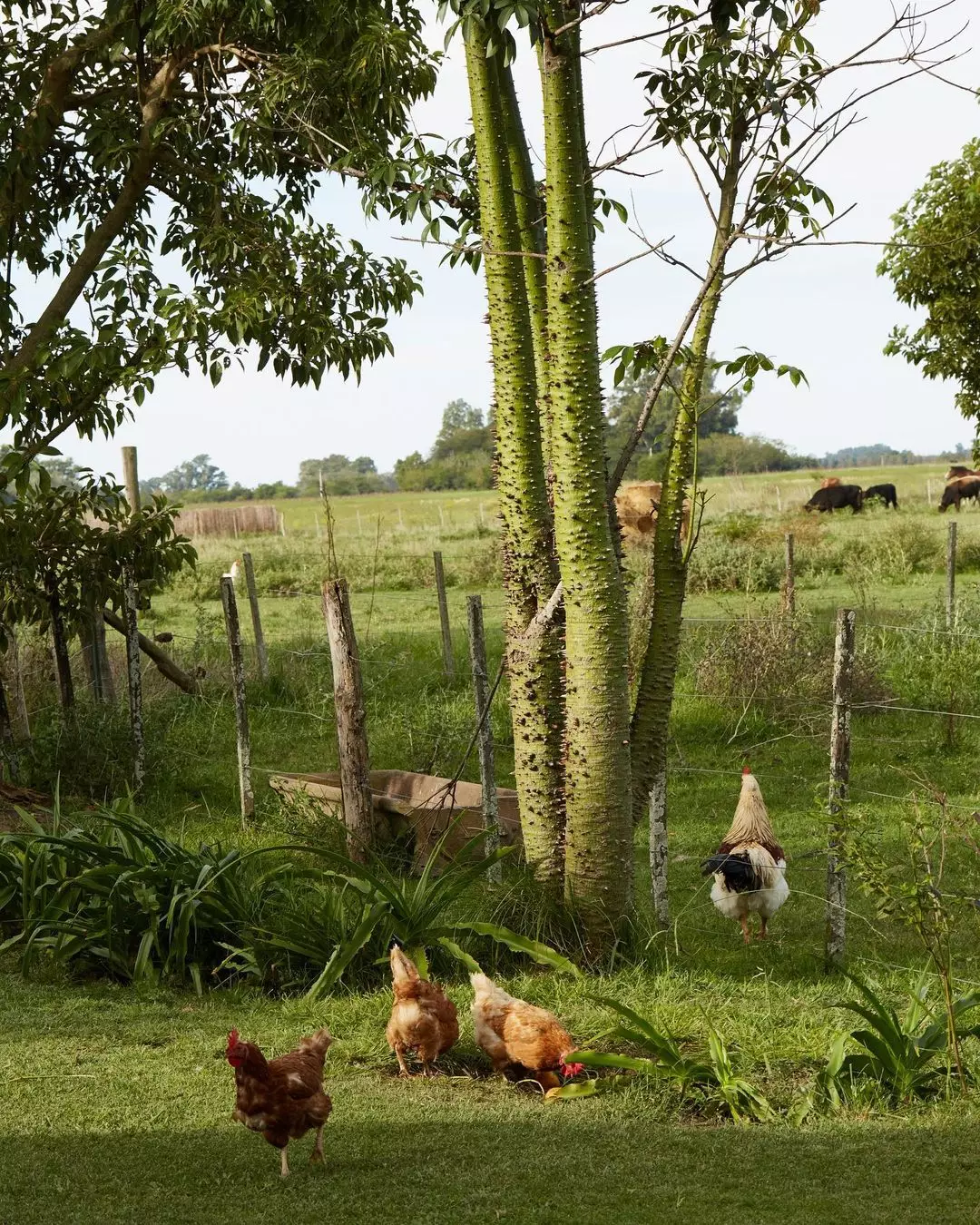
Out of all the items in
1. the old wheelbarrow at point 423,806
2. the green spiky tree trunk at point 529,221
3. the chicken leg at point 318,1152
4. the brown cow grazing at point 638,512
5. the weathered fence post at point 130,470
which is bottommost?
the chicken leg at point 318,1152

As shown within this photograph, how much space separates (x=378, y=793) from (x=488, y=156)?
13.0 ft

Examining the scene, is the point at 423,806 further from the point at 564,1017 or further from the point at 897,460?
the point at 897,460

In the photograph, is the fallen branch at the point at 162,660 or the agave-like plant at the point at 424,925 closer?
the agave-like plant at the point at 424,925

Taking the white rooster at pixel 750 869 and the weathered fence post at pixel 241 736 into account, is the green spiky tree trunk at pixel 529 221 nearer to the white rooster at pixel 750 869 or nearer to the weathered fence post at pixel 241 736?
the white rooster at pixel 750 869

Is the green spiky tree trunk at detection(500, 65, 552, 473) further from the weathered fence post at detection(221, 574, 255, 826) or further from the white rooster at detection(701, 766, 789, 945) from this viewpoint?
the weathered fence post at detection(221, 574, 255, 826)

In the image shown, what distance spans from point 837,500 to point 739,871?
29319 millimetres

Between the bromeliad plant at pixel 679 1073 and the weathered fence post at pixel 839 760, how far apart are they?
4.63ft

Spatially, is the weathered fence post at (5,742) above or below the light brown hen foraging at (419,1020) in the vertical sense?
above

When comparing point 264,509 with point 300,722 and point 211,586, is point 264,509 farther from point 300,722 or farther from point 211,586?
point 300,722

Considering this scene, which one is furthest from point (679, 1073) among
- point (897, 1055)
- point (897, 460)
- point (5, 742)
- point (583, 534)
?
point (897, 460)

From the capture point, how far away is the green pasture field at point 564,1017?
12.6 feet

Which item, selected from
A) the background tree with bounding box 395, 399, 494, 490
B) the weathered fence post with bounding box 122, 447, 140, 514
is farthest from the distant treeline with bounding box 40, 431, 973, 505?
the weathered fence post with bounding box 122, 447, 140, 514

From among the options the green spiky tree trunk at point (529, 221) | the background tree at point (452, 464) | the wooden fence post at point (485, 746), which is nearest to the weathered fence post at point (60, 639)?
the wooden fence post at point (485, 746)

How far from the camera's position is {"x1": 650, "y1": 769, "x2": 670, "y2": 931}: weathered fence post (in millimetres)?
6633
